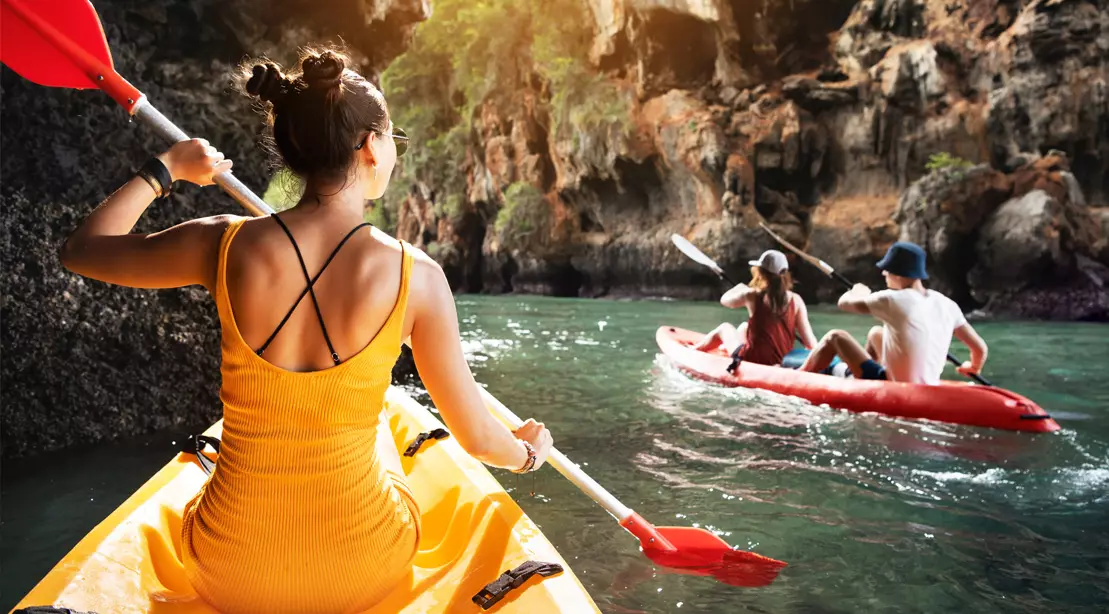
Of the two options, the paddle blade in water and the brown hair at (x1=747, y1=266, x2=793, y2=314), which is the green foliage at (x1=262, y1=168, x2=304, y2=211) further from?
A: the brown hair at (x1=747, y1=266, x2=793, y2=314)

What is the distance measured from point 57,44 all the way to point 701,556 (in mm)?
2436

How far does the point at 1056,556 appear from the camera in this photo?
268 centimetres

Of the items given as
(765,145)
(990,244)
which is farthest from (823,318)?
(765,145)

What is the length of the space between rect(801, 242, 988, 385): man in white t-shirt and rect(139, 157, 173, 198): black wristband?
399 centimetres

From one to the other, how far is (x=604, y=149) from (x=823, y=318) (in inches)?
414

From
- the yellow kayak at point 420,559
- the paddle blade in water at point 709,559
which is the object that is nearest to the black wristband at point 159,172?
the yellow kayak at point 420,559

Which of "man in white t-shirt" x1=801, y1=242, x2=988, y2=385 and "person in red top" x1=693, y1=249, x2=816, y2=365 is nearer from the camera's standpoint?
"man in white t-shirt" x1=801, y1=242, x2=988, y2=385

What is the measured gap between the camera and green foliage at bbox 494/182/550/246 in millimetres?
24438

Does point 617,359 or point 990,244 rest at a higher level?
point 990,244

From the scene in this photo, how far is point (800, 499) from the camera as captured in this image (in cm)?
332

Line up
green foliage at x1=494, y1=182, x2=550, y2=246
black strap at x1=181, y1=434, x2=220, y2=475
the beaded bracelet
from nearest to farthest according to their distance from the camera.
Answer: the beaded bracelet
black strap at x1=181, y1=434, x2=220, y2=475
green foliage at x1=494, y1=182, x2=550, y2=246

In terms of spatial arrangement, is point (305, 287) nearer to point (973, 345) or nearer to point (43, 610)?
point (43, 610)

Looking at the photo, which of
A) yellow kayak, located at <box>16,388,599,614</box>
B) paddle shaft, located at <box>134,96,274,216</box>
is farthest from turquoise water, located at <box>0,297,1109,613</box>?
paddle shaft, located at <box>134,96,274,216</box>

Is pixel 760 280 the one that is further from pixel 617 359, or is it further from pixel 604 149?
pixel 604 149
